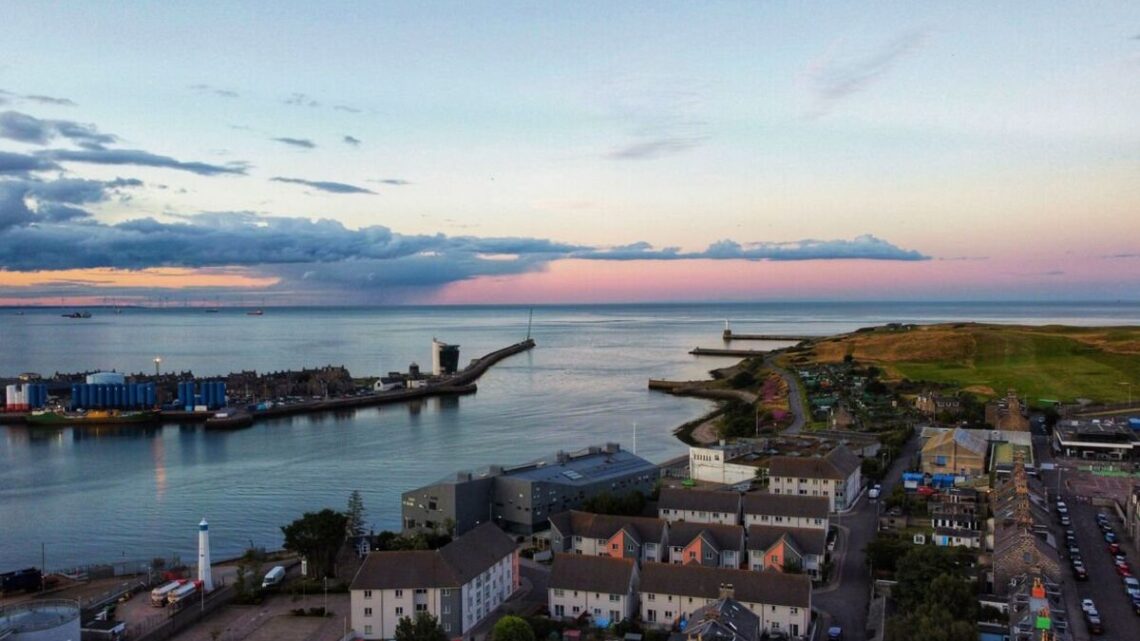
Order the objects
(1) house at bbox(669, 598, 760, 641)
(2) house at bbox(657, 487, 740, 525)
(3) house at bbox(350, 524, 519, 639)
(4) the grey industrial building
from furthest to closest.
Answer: (4) the grey industrial building → (2) house at bbox(657, 487, 740, 525) → (3) house at bbox(350, 524, 519, 639) → (1) house at bbox(669, 598, 760, 641)

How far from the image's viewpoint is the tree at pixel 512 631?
10.9 m

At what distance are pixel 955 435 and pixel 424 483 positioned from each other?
14609 millimetres

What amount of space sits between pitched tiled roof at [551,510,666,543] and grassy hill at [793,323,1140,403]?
967 inches

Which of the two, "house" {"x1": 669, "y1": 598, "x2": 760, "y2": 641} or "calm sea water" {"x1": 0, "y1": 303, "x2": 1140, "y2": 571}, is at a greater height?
"house" {"x1": 669, "y1": 598, "x2": 760, "y2": 641}

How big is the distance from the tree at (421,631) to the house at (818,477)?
9.37 metres

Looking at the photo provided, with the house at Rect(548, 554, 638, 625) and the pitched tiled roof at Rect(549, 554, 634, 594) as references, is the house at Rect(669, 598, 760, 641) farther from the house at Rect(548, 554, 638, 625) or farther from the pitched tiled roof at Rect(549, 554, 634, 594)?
the pitched tiled roof at Rect(549, 554, 634, 594)

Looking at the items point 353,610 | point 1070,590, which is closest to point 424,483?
point 353,610

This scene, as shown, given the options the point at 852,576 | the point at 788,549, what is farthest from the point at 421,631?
the point at 852,576

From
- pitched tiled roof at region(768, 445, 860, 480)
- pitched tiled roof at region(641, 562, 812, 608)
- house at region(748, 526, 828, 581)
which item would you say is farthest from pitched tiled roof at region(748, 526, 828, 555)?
pitched tiled roof at region(768, 445, 860, 480)

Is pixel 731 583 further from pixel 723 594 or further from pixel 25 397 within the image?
pixel 25 397

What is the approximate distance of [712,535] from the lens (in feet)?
47.0

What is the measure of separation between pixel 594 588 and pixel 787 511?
514 cm

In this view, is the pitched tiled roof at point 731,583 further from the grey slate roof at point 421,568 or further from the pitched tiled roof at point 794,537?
the grey slate roof at point 421,568

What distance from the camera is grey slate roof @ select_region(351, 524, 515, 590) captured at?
12.2m
